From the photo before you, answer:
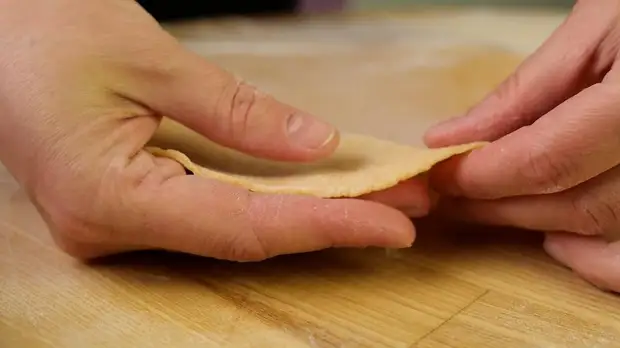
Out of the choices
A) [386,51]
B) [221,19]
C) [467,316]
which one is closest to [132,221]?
[467,316]

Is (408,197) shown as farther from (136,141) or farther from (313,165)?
(136,141)

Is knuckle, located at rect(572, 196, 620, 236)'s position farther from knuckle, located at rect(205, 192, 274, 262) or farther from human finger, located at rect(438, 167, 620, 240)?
knuckle, located at rect(205, 192, 274, 262)

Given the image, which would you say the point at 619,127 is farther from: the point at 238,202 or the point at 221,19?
the point at 221,19

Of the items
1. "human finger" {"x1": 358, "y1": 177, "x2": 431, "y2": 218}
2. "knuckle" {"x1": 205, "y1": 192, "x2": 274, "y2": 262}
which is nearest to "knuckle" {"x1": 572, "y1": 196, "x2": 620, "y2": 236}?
"human finger" {"x1": 358, "y1": 177, "x2": 431, "y2": 218}

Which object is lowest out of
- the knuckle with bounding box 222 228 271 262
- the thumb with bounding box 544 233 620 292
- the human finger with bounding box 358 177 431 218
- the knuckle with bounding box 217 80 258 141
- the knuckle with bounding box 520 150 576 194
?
the knuckle with bounding box 222 228 271 262

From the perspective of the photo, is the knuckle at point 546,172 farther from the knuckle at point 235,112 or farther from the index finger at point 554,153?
the knuckle at point 235,112

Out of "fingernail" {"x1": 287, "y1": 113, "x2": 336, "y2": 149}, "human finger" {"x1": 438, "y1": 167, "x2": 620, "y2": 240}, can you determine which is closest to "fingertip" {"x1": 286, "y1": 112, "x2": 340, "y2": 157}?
"fingernail" {"x1": 287, "y1": 113, "x2": 336, "y2": 149}

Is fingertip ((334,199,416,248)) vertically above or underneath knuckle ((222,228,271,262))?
above
